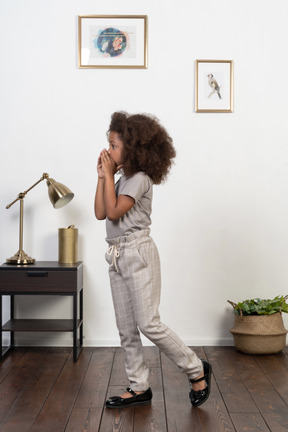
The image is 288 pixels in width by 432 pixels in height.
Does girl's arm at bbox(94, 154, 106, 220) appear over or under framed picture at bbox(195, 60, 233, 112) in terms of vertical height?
under

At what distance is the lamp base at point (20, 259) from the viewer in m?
3.27

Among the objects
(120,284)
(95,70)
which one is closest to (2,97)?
(95,70)

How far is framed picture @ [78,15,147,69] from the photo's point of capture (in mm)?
3490

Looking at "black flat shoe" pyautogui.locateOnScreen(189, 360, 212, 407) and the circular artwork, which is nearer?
"black flat shoe" pyautogui.locateOnScreen(189, 360, 212, 407)

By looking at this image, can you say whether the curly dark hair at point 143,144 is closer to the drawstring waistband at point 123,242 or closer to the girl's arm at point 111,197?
the girl's arm at point 111,197

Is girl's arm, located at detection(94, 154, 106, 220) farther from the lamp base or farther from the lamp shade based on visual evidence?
the lamp base

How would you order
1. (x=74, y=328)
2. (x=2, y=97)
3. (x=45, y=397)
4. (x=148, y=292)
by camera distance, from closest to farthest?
(x=148, y=292)
(x=45, y=397)
(x=74, y=328)
(x=2, y=97)

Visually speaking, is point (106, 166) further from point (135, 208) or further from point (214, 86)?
point (214, 86)

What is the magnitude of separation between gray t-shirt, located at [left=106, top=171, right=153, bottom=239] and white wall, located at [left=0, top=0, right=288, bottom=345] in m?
1.18

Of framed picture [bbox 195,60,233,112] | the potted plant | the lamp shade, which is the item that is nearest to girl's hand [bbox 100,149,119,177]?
the lamp shade

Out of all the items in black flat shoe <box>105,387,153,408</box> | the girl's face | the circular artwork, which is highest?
the circular artwork

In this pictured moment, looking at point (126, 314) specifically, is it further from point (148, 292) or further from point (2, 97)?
point (2, 97)

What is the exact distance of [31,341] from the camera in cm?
353

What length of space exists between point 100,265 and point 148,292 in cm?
130
